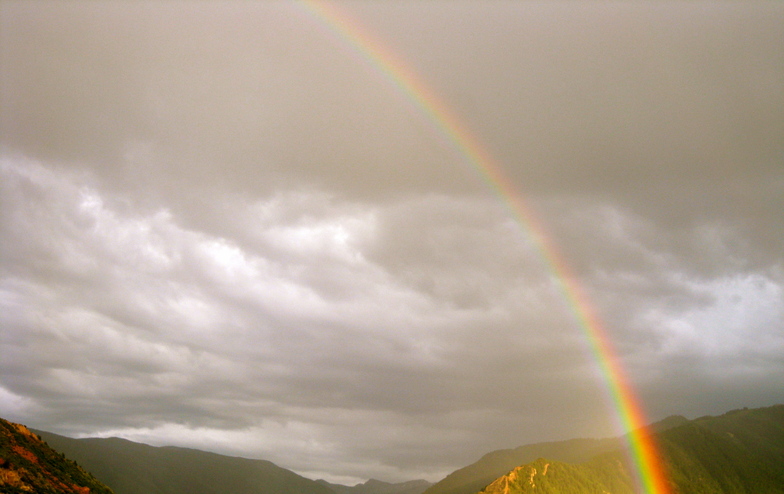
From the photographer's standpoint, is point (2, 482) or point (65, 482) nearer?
point (2, 482)

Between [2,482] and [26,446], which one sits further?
[26,446]

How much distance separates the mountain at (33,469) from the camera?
2800 inches

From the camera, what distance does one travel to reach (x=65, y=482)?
291ft

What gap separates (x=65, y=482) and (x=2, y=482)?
2356 cm

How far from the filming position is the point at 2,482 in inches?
2653

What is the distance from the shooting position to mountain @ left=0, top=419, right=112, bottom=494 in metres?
71.1

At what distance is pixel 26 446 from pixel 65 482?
1052cm

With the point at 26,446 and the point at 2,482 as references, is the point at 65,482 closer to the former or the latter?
the point at 26,446

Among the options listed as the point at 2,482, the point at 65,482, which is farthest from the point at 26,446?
the point at 2,482

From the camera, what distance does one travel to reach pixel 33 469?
267ft

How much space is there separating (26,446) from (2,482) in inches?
1156

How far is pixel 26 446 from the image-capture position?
93.1 meters
